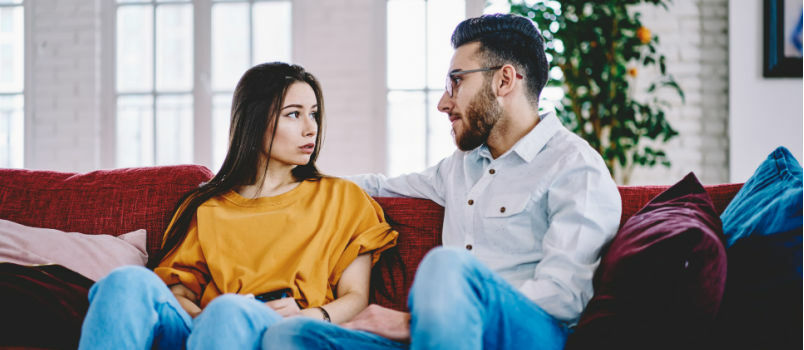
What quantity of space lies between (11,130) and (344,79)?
2201 mm

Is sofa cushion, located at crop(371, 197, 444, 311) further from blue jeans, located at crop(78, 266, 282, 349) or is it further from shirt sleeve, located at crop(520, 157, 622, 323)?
blue jeans, located at crop(78, 266, 282, 349)

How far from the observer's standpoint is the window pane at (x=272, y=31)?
12.9 ft

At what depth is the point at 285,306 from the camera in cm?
149

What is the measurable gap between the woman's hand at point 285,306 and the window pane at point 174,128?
2.72 m

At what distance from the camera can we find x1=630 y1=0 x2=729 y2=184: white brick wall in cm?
350

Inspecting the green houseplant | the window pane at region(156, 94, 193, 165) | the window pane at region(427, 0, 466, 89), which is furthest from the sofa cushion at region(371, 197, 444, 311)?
the window pane at region(156, 94, 193, 165)

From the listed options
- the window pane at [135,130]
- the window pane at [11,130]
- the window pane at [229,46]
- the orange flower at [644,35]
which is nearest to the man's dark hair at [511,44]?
the orange flower at [644,35]

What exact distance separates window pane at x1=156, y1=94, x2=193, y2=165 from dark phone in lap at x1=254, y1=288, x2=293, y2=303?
8.69 ft

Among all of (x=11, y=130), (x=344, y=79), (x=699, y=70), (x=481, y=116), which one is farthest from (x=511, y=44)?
(x=11, y=130)

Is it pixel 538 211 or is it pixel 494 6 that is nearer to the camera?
pixel 538 211

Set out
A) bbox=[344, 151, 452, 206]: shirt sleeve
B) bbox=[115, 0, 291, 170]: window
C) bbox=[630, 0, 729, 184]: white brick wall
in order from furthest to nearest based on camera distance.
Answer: bbox=[115, 0, 291, 170]: window < bbox=[630, 0, 729, 184]: white brick wall < bbox=[344, 151, 452, 206]: shirt sleeve

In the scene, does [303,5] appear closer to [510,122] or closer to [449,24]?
[449,24]

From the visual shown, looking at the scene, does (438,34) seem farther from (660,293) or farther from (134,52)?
(660,293)

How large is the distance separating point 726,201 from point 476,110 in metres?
0.68
